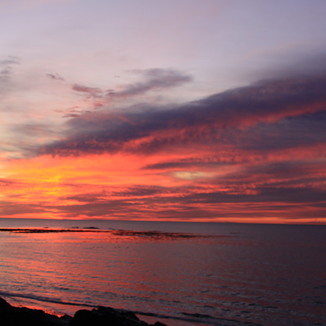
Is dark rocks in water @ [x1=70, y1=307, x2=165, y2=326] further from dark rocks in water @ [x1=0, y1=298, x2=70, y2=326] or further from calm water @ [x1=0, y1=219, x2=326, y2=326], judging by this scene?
calm water @ [x1=0, y1=219, x2=326, y2=326]

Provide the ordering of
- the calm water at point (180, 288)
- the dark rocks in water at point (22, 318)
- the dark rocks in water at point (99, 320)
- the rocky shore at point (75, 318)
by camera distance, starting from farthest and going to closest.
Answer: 1. the calm water at point (180, 288)
2. the dark rocks in water at point (22, 318)
3. the rocky shore at point (75, 318)
4. the dark rocks in water at point (99, 320)

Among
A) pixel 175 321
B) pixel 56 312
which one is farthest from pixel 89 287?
pixel 175 321

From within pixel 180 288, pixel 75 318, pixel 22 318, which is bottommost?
pixel 180 288

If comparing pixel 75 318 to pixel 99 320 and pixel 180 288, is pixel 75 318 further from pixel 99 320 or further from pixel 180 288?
pixel 180 288

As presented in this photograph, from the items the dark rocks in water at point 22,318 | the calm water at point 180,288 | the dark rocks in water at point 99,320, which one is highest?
the dark rocks in water at point 99,320

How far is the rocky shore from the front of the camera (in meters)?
19.0

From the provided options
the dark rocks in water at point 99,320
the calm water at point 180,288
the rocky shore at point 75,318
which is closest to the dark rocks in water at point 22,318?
the rocky shore at point 75,318

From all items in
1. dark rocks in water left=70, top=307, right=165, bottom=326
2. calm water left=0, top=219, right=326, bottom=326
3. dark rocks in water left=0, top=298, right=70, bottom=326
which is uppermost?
dark rocks in water left=70, top=307, right=165, bottom=326

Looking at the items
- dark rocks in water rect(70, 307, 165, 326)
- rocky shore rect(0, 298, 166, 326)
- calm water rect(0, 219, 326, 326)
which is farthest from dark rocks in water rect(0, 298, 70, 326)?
calm water rect(0, 219, 326, 326)

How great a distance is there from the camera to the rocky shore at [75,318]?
1895cm

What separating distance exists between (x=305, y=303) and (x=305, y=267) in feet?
82.0

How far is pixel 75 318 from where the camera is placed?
1927 cm

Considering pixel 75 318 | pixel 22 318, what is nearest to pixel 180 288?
pixel 22 318

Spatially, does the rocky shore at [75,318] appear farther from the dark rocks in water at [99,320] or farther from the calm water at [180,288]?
the calm water at [180,288]
